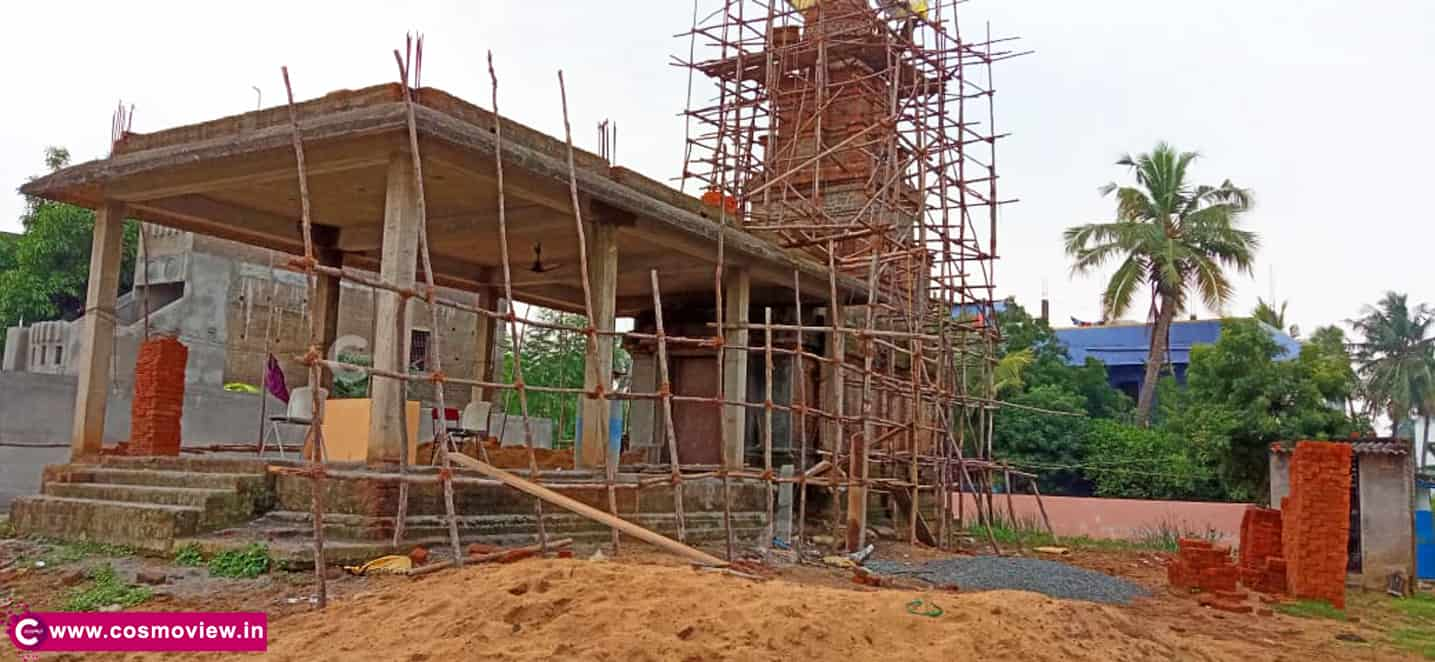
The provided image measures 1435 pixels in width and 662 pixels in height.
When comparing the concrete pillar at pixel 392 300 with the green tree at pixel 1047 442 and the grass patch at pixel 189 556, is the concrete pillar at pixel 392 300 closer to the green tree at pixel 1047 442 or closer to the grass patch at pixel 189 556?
the grass patch at pixel 189 556

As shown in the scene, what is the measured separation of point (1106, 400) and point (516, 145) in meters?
23.7

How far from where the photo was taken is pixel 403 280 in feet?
28.3

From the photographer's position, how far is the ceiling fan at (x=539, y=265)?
1332 cm

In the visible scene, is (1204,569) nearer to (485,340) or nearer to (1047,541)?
(1047,541)

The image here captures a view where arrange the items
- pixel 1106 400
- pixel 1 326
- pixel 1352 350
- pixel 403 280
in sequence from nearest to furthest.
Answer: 1. pixel 403 280
2. pixel 1 326
3. pixel 1106 400
4. pixel 1352 350

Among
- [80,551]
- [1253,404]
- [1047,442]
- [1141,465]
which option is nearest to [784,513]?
[80,551]

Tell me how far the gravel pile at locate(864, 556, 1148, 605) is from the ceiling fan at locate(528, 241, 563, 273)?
5464 millimetres

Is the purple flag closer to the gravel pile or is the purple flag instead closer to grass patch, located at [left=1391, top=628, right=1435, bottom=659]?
the gravel pile

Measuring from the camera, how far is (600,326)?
11117 mm

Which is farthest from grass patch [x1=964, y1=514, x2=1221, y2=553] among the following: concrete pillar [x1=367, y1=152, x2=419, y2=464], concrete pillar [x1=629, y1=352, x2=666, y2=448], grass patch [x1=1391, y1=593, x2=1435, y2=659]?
concrete pillar [x1=367, y1=152, x2=419, y2=464]

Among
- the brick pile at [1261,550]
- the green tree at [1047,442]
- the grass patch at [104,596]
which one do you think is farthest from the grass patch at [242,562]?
the green tree at [1047,442]

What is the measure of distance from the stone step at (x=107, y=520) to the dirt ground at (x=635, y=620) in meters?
0.59

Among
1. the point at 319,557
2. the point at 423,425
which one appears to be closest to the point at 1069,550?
the point at 423,425

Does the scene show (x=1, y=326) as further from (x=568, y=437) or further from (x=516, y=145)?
(x=516, y=145)
